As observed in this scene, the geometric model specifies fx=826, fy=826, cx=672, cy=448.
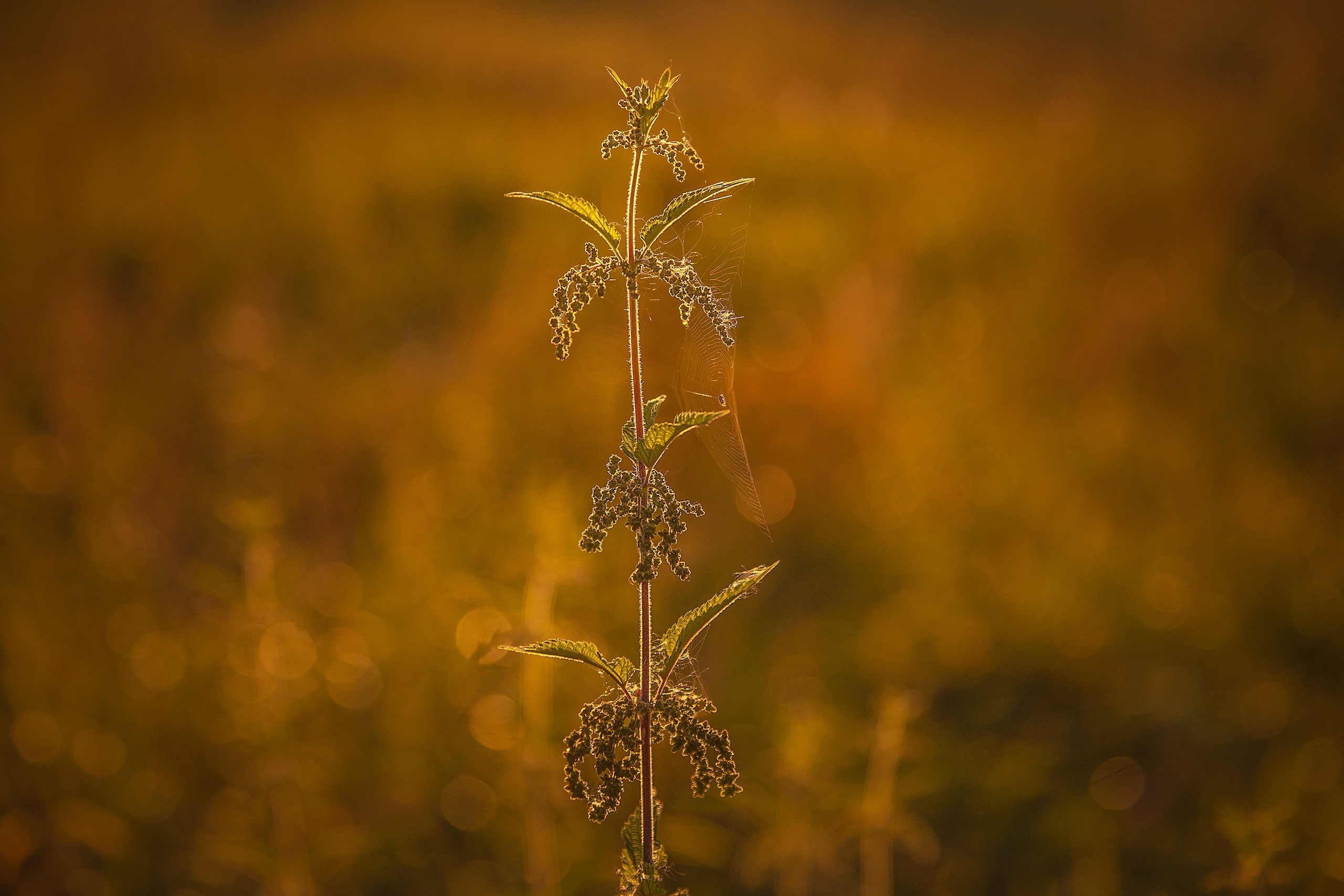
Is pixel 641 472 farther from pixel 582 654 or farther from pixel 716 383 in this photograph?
pixel 716 383

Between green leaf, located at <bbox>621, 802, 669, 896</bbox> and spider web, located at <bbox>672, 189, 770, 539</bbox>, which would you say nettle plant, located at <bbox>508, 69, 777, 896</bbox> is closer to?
green leaf, located at <bbox>621, 802, 669, 896</bbox>

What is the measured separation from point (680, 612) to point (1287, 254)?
4571 mm

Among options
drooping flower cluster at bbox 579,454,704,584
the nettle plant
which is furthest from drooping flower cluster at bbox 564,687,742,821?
drooping flower cluster at bbox 579,454,704,584

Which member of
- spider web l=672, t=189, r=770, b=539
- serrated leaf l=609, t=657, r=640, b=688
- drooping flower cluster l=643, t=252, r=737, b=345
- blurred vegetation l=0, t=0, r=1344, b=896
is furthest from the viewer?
blurred vegetation l=0, t=0, r=1344, b=896

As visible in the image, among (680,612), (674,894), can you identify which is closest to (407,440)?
(680,612)

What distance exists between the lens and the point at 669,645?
83 centimetres

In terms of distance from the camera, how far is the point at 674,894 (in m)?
0.85

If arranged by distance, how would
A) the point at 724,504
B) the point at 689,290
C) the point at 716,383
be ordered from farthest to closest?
the point at 724,504, the point at 716,383, the point at 689,290

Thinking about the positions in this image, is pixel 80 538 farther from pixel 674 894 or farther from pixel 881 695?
pixel 674 894

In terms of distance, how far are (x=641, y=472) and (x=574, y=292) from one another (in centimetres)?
18

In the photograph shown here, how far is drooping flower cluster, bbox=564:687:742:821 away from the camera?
768 millimetres

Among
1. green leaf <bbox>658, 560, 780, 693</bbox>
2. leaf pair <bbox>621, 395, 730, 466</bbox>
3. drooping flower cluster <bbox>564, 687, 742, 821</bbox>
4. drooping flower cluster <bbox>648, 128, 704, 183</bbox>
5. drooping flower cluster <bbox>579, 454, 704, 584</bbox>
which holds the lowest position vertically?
drooping flower cluster <bbox>564, 687, 742, 821</bbox>

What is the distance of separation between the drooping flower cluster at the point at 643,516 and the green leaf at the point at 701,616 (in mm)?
38

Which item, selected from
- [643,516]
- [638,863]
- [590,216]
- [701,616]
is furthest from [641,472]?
[638,863]
